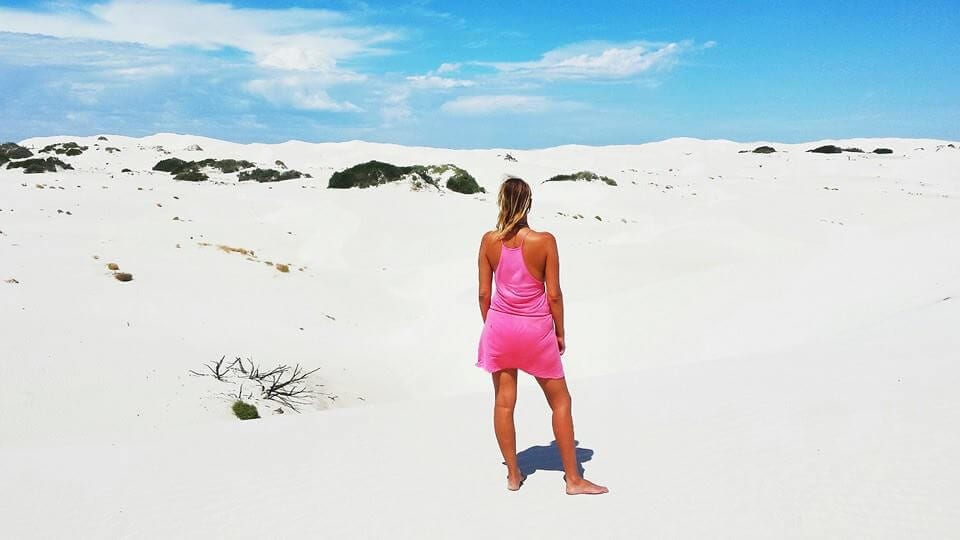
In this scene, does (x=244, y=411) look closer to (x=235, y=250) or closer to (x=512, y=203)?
(x=512, y=203)

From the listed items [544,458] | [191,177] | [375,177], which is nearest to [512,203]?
[544,458]

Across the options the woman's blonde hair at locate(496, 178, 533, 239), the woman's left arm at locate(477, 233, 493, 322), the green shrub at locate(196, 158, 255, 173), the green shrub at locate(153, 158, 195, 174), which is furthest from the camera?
the green shrub at locate(196, 158, 255, 173)

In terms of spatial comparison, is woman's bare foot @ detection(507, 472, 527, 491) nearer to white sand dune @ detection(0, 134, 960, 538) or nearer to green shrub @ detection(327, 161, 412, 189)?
white sand dune @ detection(0, 134, 960, 538)

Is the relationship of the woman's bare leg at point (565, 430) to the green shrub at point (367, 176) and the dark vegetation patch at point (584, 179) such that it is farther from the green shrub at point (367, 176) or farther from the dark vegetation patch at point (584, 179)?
the dark vegetation patch at point (584, 179)

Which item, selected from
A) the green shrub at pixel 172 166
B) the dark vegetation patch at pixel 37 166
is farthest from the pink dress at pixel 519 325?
the green shrub at pixel 172 166

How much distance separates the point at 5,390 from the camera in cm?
652

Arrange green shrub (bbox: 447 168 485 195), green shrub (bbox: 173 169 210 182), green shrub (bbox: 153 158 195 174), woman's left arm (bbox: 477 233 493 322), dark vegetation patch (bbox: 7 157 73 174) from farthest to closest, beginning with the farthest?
green shrub (bbox: 153 158 195 174)
green shrub (bbox: 447 168 485 195)
green shrub (bbox: 173 169 210 182)
dark vegetation patch (bbox: 7 157 73 174)
woman's left arm (bbox: 477 233 493 322)

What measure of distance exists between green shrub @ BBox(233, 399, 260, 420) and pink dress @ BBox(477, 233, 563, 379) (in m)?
3.75

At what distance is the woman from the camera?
370cm

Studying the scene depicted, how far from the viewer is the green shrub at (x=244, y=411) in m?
6.77

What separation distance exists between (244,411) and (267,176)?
25.2 metres

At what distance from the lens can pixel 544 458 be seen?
4.78 m

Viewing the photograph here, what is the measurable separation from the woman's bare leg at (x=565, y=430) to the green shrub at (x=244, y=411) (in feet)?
12.6

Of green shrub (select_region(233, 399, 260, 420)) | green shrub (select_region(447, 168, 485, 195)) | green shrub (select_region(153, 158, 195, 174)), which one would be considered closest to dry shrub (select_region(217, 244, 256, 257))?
green shrub (select_region(233, 399, 260, 420))
